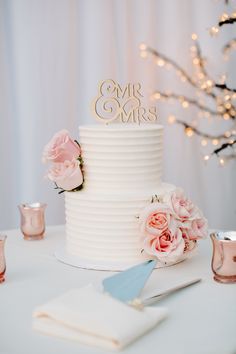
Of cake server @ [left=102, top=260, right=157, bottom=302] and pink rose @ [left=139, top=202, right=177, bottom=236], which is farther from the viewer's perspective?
pink rose @ [left=139, top=202, right=177, bottom=236]

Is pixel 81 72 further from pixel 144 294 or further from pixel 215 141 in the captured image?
pixel 144 294

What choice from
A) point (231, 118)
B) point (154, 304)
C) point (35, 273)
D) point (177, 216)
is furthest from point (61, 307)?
point (231, 118)

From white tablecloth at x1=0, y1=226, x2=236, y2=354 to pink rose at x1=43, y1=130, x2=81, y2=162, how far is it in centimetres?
27

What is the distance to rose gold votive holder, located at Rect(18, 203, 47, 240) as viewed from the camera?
1.77 m

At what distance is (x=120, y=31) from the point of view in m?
2.73

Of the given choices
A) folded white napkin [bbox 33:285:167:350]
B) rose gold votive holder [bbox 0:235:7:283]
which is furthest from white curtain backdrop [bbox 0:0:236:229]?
folded white napkin [bbox 33:285:167:350]

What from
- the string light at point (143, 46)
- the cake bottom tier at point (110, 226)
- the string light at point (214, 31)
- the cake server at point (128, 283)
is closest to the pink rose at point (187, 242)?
the cake bottom tier at point (110, 226)

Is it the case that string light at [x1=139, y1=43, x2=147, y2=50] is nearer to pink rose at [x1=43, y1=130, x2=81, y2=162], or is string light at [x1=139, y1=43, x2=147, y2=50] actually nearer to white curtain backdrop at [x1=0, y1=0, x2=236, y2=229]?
white curtain backdrop at [x1=0, y1=0, x2=236, y2=229]

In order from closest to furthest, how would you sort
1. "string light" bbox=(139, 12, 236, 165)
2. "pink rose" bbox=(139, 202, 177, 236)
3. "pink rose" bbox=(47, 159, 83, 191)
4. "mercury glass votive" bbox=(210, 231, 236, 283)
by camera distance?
"mercury glass votive" bbox=(210, 231, 236, 283) → "pink rose" bbox=(139, 202, 177, 236) → "pink rose" bbox=(47, 159, 83, 191) → "string light" bbox=(139, 12, 236, 165)

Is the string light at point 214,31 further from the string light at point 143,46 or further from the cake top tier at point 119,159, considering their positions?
the cake top tier at point 119,159

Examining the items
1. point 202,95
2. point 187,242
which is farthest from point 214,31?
point 187,242

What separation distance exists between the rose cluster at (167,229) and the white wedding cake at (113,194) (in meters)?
0.06

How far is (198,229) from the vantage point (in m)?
1.56

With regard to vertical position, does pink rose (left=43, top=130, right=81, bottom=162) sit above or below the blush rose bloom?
above
